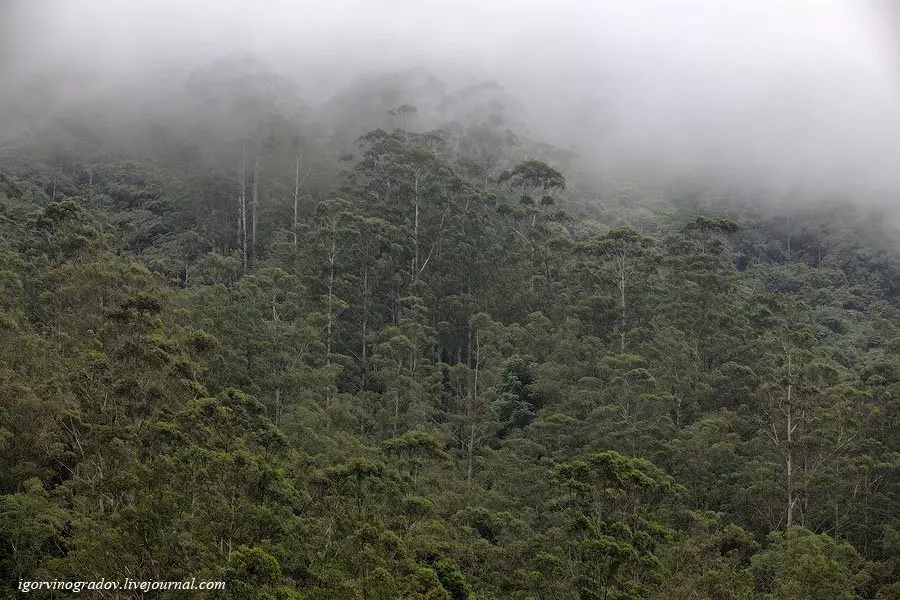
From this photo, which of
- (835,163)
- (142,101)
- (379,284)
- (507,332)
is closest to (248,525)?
(507,332)

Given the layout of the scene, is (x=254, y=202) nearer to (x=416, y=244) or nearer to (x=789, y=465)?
(x=416, y=244)

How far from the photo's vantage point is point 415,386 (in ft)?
122

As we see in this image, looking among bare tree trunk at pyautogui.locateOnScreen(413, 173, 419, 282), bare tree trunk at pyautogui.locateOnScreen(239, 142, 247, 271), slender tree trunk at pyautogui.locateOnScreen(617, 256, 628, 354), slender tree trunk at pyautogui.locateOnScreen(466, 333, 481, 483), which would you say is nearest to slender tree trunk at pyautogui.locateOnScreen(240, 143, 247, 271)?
bare tree trunk at pyautogui.locateOnScreen(239, 142, 247, 271)

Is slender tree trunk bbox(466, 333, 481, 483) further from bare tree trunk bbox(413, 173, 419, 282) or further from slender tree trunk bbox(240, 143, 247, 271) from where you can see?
slender tree trunk bbox(240, 143, 247, 271)

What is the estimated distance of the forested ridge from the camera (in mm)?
21172

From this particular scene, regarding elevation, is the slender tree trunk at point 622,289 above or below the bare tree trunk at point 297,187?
below

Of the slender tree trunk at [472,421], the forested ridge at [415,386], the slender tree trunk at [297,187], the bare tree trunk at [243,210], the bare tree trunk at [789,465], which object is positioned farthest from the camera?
the bare tree trunk at [243,210]

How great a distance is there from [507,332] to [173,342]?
19.3m

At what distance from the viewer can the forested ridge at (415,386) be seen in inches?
834

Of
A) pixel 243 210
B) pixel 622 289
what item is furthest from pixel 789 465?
pixel 243 210

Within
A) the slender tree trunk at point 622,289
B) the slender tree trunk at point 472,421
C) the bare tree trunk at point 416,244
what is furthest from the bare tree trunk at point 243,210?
the slender tree trunk at point 622,289

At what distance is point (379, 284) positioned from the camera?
48.1 meters

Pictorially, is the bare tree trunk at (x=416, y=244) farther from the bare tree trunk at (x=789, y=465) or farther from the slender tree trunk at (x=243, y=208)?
the bare tree trunk at (x=789, y=465)

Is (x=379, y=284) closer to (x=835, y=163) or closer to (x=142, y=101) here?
(x=142, y=101)
